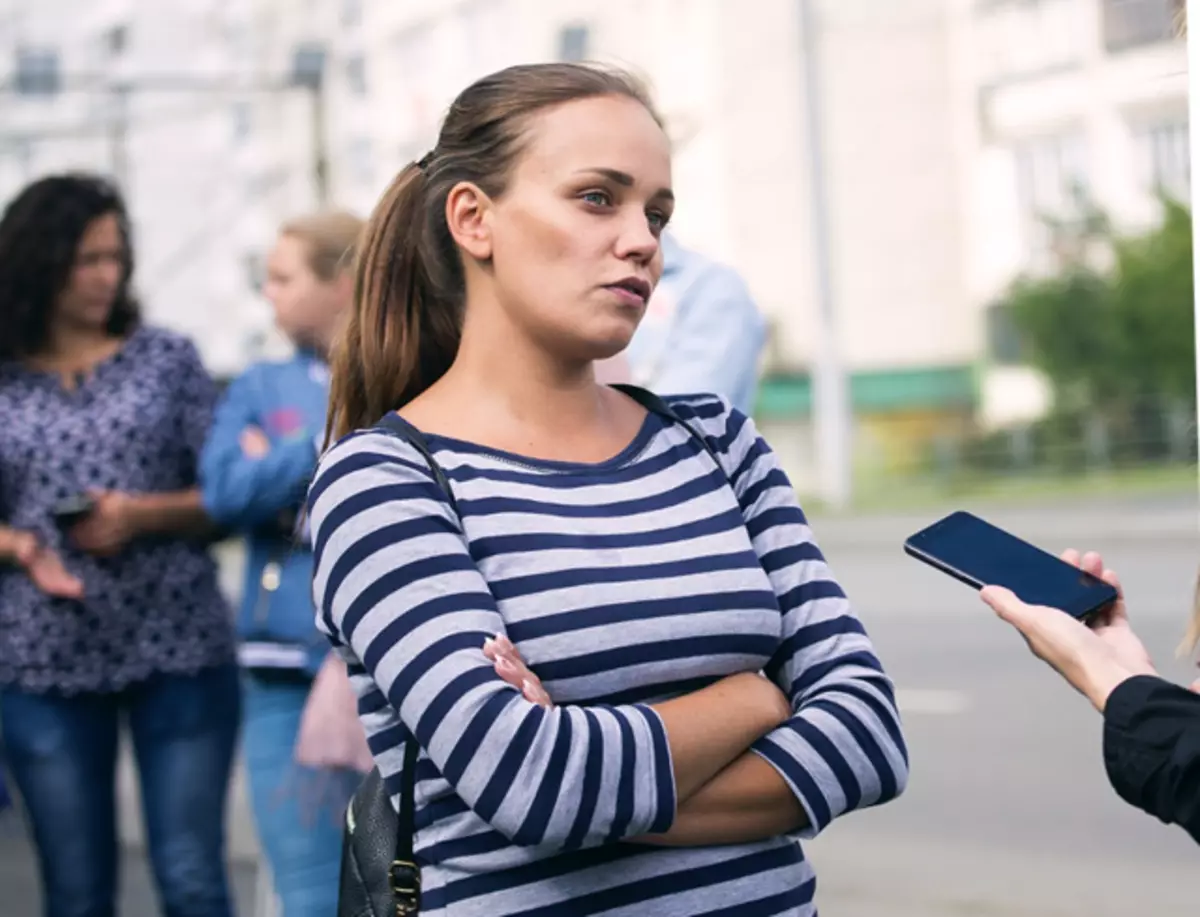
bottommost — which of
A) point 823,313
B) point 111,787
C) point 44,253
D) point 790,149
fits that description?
point 111,787

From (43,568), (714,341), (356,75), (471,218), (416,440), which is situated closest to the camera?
(416,440)

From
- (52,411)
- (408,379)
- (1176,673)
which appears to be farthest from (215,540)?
(1176,673)

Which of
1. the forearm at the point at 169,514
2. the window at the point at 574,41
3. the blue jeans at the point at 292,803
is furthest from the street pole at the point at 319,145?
the window at the point at 574,41

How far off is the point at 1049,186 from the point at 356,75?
53.8 feet

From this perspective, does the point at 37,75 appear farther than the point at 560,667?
Yes

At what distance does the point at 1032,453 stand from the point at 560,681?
29.8 m

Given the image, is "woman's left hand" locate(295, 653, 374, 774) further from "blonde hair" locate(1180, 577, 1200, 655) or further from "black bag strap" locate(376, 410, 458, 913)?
"blonde hair" locate(1180, 577, 1200, 655)

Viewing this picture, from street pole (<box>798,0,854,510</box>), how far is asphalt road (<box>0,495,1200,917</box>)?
1285 cm

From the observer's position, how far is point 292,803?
3.66 m

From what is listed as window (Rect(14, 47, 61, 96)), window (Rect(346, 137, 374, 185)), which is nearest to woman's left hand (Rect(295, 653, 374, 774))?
window (Rect(14, 47, 61, 96))

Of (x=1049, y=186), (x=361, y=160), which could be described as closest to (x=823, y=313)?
(x=1049, y=186)

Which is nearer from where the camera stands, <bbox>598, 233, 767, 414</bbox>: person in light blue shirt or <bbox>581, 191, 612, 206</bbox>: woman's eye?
<bbox>581, 191, 612, 206</bbox>: woman's eye

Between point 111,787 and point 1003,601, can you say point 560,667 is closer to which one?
point 1003,601

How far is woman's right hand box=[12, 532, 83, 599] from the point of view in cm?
389
